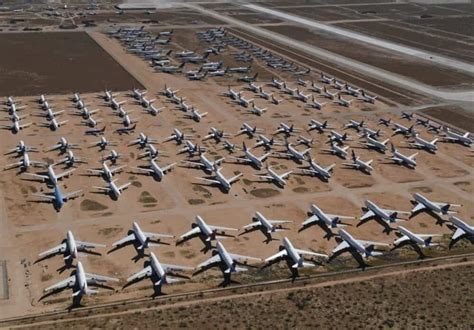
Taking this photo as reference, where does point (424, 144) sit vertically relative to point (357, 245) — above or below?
below

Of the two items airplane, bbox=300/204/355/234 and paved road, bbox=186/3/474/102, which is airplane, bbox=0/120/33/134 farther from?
paved road, bbox=186/3/474/102

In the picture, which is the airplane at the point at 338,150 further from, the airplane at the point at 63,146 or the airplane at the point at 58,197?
the airplane at the point at 63,146

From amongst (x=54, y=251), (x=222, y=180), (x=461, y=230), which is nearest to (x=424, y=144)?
(x=461, y=230)

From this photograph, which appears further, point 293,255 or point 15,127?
point 15,127

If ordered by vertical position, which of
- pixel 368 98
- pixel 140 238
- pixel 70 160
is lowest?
pixel 368 98

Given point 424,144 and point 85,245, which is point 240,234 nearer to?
point 85,245

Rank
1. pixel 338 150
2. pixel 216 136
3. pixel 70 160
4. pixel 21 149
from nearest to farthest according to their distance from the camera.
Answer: pixel 70 160
pixel 21 149
pixel 338 150
pixel 216 136

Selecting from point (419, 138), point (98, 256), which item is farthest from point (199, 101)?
point (98, 256)

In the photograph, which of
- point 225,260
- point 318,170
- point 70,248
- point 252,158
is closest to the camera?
point 225,260
